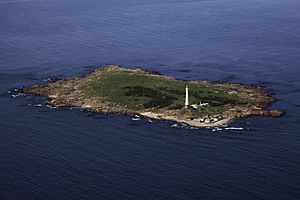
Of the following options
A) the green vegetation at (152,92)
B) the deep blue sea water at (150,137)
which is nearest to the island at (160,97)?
the green vegetation at (152,92)

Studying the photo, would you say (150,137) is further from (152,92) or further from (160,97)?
(152,92)

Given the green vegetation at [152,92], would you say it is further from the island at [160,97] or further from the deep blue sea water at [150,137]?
the deep blue sea water at [150,137]

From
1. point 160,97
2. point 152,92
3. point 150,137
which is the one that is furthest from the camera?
point 152,92

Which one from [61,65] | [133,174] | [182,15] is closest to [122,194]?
[133,174]

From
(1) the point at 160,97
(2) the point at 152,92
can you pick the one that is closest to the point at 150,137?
(1) the point at 160,97

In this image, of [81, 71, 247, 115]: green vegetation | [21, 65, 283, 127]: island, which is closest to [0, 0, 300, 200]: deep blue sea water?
[21, 65, 283, 127]: island

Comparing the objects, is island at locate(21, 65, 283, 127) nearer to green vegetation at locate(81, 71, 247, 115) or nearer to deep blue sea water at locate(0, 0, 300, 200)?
green vegetation at locate(81, 71, 247, 115)

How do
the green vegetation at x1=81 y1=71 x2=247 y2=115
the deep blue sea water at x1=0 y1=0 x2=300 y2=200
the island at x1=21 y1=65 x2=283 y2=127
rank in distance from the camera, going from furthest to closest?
the green vegetation at x1=81 y1=71 x2=247 y2=115
the island at x1=21 y1=65 x2=283 y2=127
the deep blue sea water at x1=0 y1=0 x2=300 y2=200
